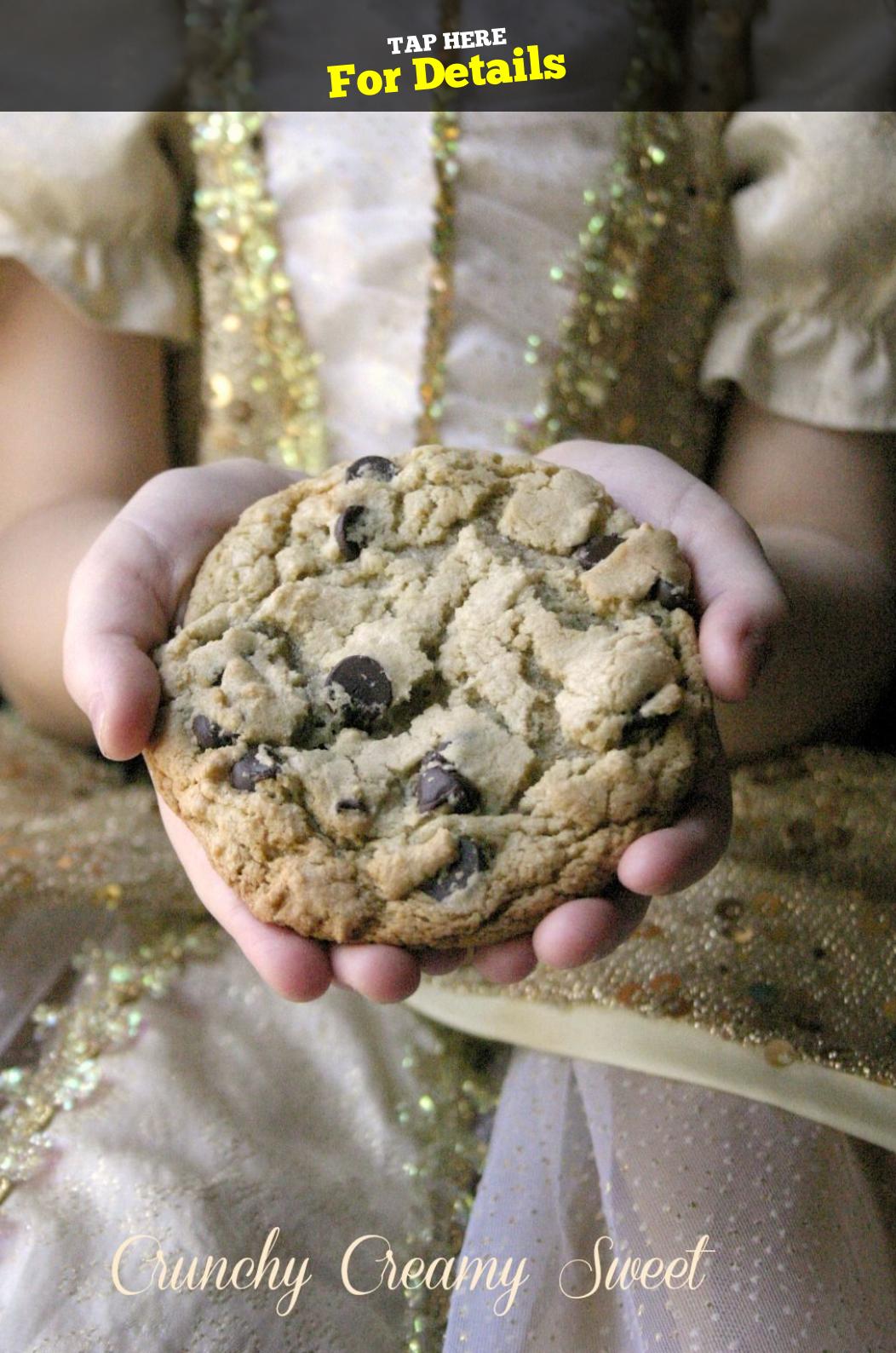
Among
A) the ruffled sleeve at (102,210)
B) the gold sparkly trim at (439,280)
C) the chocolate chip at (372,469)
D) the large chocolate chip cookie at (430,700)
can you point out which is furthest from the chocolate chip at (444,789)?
the ruffled sleeve at (102,210)

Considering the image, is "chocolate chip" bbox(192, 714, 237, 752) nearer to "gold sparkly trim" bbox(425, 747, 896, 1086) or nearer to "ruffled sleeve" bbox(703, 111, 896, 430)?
"gold sparkly trim" bbox(425, 747, 896, 1086)

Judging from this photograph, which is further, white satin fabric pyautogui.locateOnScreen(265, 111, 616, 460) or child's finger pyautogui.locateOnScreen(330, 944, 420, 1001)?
white satin fabric pyautogui.locateOnScreen(265, 111, 616, 460)

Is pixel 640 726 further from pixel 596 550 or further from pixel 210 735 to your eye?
pixel 210 735

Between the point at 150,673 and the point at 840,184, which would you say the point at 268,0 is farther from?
the point at 150,673

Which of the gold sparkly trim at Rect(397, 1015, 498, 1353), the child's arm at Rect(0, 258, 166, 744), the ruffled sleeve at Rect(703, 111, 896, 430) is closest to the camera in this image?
the gold sparkly trim at Rect(397, 1015, 498, 1353)

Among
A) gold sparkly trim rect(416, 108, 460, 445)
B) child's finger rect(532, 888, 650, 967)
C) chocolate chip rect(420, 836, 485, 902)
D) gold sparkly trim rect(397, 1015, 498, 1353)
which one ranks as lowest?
gold sparkly trim rect(397, 1015, 498, 1353)

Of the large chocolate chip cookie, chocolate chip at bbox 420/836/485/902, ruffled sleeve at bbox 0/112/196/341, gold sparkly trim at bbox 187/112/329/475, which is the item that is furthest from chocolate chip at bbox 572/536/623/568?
ruffled sleeve at bbox 0/112/196/341

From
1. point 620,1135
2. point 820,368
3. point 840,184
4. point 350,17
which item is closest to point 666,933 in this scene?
point 620,1135

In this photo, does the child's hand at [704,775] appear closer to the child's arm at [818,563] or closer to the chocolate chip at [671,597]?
the chocolate chip at [671,597]
